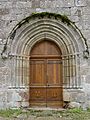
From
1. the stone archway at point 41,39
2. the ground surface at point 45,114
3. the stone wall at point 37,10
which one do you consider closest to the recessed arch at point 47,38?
the stone archway at point 41,39

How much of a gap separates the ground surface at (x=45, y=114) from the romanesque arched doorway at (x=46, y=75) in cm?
57

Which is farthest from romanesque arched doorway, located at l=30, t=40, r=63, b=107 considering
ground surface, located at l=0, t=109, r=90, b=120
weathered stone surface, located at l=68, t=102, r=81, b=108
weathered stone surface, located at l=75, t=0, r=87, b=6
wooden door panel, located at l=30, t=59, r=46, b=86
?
weathered stone surface, located at l=75, t=0, r=87, b=6

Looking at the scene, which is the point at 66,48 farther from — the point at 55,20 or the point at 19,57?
the point at 19,57

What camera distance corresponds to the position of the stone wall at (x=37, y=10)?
5938 millimetres

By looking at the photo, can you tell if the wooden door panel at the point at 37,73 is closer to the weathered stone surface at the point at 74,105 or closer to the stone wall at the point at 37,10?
the stone wall at the point at 37,10

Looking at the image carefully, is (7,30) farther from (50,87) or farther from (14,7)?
(50,87)

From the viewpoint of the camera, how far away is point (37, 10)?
20.6 feet

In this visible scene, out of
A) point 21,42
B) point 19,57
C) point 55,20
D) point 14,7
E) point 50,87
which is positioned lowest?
point 50,87

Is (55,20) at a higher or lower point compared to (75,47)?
higher

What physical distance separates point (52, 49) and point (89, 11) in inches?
59.9

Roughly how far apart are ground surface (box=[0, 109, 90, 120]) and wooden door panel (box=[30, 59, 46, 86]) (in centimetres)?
90

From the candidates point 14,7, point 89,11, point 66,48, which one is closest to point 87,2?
point 89,11

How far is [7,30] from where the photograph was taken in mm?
6234

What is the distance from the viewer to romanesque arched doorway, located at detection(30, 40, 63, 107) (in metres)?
6.23
